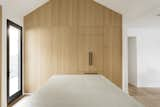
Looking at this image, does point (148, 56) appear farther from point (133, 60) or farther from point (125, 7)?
point (125, 7)

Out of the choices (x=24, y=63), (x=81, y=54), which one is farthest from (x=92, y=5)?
(x=24, y=63)

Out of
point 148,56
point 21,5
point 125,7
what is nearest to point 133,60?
point 148,56

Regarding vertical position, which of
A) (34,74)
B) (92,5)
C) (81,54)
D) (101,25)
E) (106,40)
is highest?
(92,5)

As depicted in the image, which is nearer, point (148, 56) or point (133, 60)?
point (148, 56)

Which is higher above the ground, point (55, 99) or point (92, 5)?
point (92, 5)

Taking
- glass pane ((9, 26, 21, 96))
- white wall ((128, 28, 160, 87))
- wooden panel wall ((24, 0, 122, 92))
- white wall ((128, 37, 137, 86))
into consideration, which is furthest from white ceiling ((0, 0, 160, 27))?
white wall ((128, 37, 137, 86))

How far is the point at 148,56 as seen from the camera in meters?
7.91

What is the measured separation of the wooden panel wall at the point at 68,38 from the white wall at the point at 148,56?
2107 millimetres

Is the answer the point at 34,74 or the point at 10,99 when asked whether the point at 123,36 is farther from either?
the point at 10,99

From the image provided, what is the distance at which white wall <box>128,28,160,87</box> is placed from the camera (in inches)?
310

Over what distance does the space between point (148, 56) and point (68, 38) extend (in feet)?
11.8

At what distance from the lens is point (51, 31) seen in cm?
608

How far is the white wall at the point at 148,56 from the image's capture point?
7863mm

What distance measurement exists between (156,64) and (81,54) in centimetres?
353
